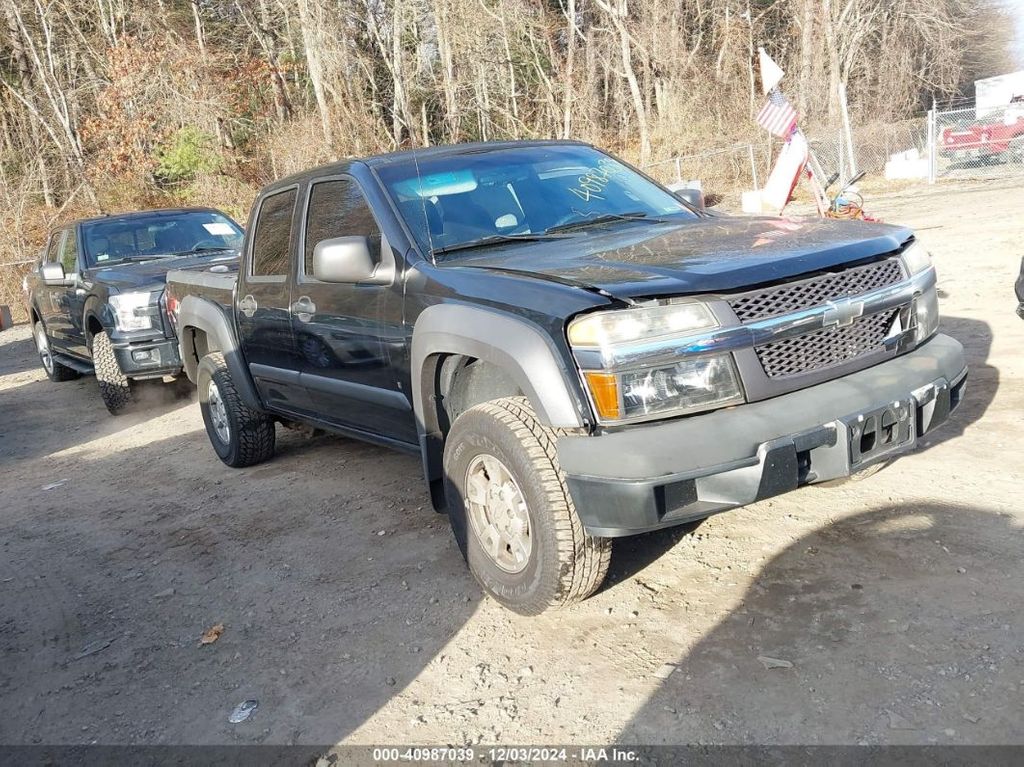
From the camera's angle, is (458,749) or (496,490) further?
(496,490)

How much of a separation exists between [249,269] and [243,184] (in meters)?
22.3

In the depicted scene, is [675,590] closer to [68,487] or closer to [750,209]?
[68,487]

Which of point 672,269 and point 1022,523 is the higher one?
point 672,269

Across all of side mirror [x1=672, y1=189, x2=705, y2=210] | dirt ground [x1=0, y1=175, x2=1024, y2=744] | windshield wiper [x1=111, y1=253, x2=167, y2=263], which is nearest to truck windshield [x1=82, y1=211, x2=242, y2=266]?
windshield wiper [x1=111, y1=253, x2=167, y2=263]

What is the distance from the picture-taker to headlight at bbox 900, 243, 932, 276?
11.8 ft

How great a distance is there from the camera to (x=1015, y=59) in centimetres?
4947

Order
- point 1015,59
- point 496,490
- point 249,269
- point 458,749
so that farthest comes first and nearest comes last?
point 1015,59, point 249,269, point 496,490, point 458,749

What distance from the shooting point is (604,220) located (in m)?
4.30

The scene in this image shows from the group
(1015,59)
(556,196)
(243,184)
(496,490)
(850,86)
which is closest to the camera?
(496,490)

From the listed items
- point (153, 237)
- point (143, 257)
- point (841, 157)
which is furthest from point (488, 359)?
point (841, 157)

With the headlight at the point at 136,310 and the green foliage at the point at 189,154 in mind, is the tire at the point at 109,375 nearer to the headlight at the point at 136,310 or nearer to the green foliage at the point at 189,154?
the headlight at the point at 136,310

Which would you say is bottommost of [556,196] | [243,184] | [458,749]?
[458,749]

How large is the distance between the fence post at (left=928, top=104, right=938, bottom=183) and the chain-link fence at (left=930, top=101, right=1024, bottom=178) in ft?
0.07

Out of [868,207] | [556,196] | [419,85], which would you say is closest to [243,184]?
[419,85]
